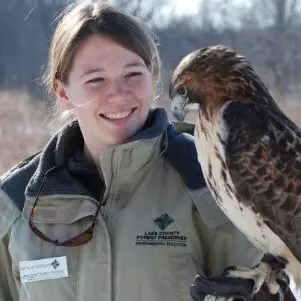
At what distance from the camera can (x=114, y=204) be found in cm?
299

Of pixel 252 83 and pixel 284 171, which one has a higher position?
pixel 252 83

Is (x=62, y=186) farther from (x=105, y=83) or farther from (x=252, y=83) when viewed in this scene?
(x=252, y=83)

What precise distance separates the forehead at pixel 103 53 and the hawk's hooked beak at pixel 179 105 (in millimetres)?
335

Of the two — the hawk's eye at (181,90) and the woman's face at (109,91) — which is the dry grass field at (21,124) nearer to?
the woman's face at (109,91)

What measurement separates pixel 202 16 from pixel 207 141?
2489cm

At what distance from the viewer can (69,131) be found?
3.29 meters

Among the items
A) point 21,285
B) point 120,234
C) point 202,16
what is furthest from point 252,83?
point 202,16

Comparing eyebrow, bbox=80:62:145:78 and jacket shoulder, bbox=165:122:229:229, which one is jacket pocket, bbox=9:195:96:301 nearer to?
jacket shoulder, bbox=165:122:229:229

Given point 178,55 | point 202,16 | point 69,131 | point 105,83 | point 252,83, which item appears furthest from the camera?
point 202,16

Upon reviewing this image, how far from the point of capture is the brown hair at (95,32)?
310 cm

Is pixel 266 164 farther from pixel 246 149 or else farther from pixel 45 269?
pixel 45 269

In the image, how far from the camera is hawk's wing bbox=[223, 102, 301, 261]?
2785 mm

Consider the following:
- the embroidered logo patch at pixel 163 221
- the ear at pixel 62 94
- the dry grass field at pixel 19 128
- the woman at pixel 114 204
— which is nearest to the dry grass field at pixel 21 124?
the dry grass field at pixel 19 128

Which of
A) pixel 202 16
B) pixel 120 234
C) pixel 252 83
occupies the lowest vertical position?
pixel 120 234
